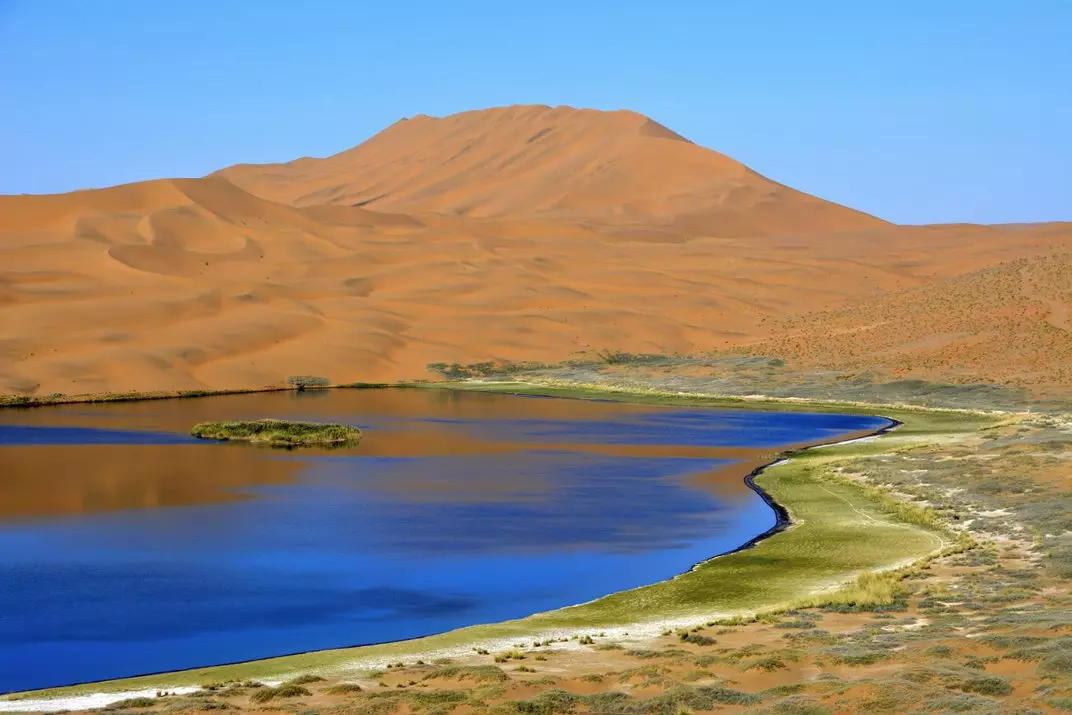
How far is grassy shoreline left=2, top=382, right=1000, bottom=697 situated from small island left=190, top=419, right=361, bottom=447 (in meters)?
17.8

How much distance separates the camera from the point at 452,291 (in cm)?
11038

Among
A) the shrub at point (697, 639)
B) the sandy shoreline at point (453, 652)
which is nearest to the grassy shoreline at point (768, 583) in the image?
the sandy shoreline at point (453, 652)

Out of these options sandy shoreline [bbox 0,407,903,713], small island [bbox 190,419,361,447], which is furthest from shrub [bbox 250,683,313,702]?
small island [bbox 190,419,361,447]

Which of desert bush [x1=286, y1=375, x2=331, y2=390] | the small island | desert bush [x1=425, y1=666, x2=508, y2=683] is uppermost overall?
desert bush [x1=286, y1=375, x2=331, y2=390]

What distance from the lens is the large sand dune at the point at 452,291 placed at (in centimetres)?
8044

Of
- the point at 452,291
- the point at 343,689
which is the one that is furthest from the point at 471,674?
the point at 452,291

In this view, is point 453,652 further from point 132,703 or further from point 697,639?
point 132,703

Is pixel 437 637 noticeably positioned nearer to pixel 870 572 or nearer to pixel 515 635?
pixel 515 635

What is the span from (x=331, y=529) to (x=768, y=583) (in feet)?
35.5

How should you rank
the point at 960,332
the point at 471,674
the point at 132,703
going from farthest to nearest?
the point at 960,332, the point at 471,674, the point at 132,703

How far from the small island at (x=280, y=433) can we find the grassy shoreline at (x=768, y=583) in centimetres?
1782

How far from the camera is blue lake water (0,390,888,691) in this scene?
2134 cm

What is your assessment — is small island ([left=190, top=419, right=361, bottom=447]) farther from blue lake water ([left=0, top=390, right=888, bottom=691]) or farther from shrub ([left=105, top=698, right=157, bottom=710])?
shrub ([left=105, top=698, right=157, bottom=710])

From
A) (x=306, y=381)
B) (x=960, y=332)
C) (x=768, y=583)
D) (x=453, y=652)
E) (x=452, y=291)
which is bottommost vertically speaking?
(x=768, y=583)
